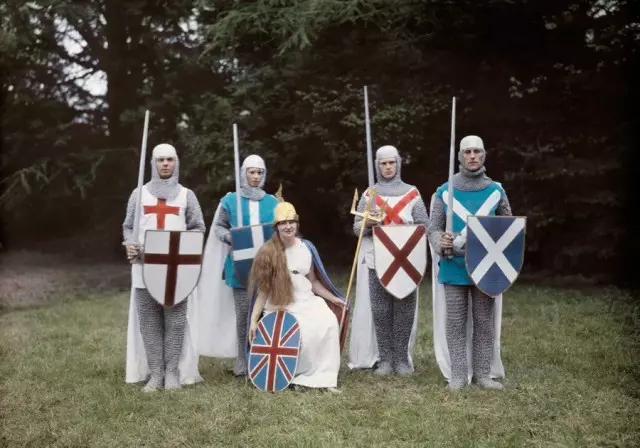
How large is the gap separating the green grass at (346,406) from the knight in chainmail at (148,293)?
0.75 feet

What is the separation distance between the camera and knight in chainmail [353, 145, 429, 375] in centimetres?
531

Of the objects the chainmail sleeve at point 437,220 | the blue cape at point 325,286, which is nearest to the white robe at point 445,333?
the chainmail sleeve at point 437,220

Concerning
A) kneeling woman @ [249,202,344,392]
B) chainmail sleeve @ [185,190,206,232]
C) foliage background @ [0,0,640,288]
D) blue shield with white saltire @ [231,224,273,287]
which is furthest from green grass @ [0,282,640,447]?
foliage background @ [0,0,640,288]

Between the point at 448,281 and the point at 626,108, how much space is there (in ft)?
18.7

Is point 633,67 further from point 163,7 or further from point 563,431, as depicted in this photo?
point 163,7

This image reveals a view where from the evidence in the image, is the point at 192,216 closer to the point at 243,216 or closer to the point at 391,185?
the point at 243,216

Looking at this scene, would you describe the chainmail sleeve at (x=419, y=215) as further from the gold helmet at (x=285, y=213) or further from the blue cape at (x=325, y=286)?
the gold helmet at (x=285, y=213)

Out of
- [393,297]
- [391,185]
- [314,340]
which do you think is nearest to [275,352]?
[314,340]

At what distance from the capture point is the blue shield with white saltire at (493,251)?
4637 millimetres

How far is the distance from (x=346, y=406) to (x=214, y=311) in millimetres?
1739

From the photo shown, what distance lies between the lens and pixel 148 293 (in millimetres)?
5000

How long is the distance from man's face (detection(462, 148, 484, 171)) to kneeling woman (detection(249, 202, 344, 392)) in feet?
3.95

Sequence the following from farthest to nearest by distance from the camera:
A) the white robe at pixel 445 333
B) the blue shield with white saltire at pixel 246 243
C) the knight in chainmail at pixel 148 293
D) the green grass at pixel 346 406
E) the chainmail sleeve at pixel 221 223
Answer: the chainmail sleeve at pixel 221 223
the blue shield with white saltire at pixel 246 243
the white robe at pixel 445 333
the knight in chainmail at pixel 148 293
the green grass at pixel 346 406

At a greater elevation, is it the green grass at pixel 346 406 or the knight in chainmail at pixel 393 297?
the knight in chainmail at pixel 393 297
